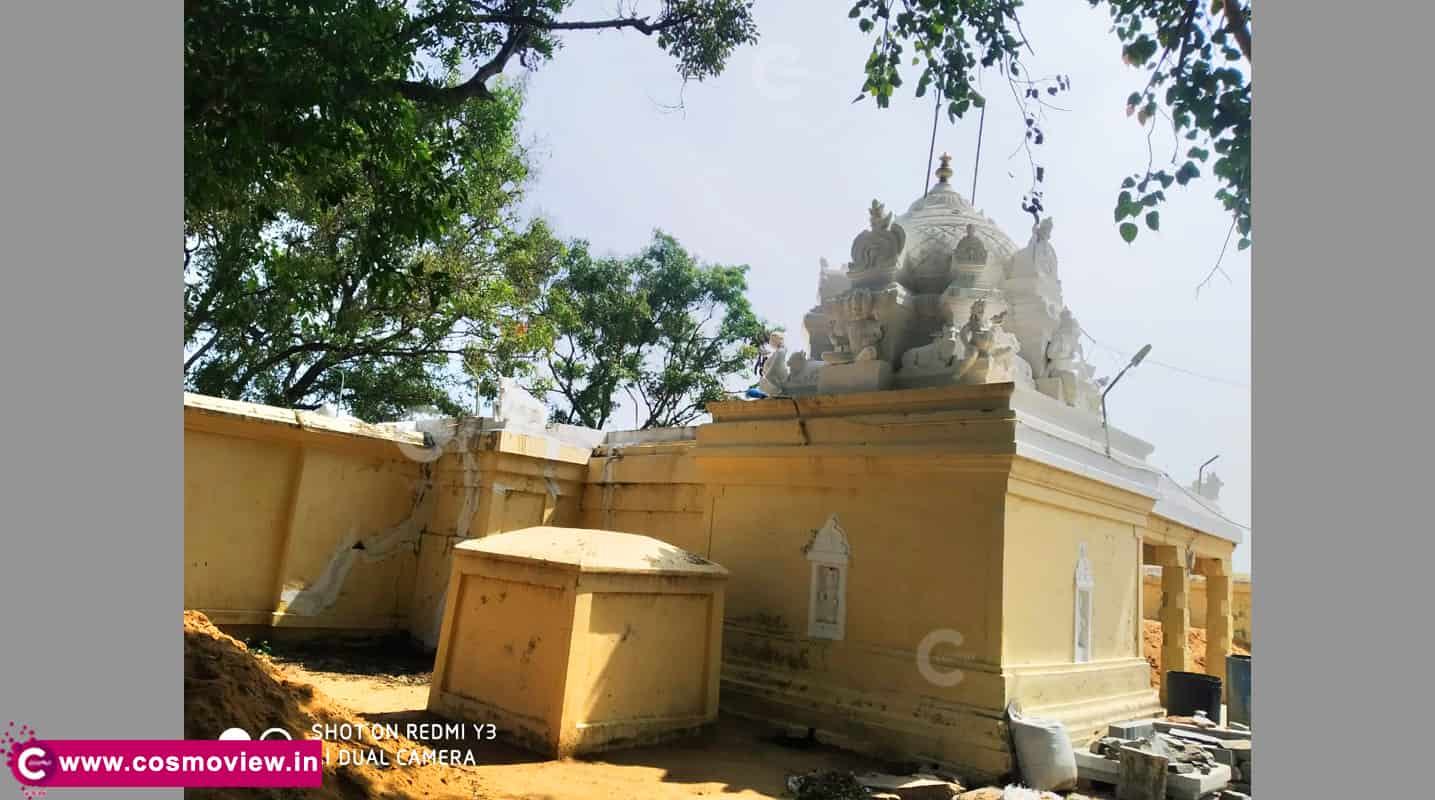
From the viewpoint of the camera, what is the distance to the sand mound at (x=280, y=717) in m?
4.18

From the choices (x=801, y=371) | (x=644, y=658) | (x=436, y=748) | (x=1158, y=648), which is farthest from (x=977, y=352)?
(x=1158, y=648)

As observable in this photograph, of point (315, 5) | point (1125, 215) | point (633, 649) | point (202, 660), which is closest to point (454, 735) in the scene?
point (633, 649)

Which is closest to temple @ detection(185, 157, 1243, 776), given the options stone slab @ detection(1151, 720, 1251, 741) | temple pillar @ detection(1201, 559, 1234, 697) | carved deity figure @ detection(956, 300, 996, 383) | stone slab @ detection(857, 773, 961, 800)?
carved deity figure @ detection(956, 300, 996, 383)

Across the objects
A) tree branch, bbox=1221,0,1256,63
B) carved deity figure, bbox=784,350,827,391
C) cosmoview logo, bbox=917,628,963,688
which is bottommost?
cosmoview logo, bbox=917,628,963,688

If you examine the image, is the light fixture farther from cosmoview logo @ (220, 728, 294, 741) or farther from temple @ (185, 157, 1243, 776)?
cosmoview logo @ (220, 728, 294, 741)

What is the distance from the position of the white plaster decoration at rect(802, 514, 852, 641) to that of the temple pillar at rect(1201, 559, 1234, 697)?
7.10 metres

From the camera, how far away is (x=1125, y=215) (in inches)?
183

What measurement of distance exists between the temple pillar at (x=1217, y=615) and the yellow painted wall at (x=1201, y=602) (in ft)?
15.1

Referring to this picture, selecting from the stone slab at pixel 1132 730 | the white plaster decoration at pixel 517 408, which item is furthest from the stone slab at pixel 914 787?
the white plaster decoration at pixel 517 408

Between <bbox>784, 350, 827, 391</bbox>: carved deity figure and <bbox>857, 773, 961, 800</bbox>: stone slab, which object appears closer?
<bbox>857, 773, 961, 800</bbox>: stone slab

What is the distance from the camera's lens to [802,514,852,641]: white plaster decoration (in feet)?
25.0

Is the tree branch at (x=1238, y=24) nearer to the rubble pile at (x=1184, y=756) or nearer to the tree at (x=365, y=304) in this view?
the rubble pile at (x=1184, y=756)

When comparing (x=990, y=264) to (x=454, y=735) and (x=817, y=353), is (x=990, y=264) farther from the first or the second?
(x=454, y=735)
